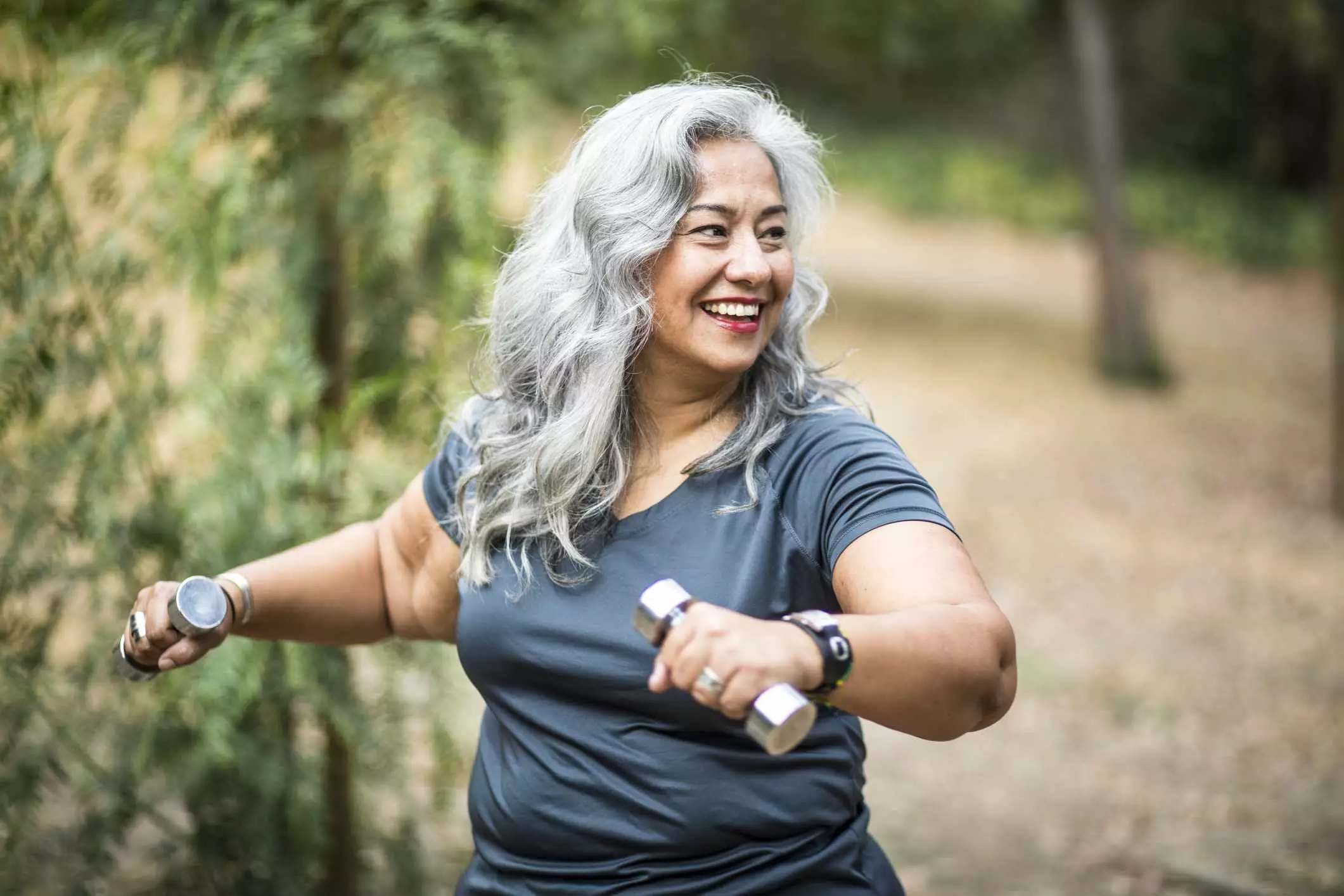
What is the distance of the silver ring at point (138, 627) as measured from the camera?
1898mm

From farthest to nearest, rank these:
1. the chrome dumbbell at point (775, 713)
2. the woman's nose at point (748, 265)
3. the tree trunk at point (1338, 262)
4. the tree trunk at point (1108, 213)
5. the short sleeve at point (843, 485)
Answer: the tree trunk at point (1108, 213) → the tree trunk at point (1338, 262) → the woman's nose at point (748, 265) → the short sleeve at point (843, 485) → the chrome dumbbell at point (775, 713)

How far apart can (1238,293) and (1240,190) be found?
277 cm

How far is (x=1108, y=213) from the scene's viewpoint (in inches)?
511

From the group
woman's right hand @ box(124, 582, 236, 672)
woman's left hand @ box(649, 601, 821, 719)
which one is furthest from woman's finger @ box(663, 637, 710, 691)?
woman's right hand @ box(124, 582, 236, 672)

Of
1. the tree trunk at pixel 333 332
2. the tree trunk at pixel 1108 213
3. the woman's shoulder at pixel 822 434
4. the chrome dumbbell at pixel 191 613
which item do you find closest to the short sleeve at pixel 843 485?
the woman's shoulder at pixel 822 434

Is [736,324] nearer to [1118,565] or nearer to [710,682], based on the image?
[710,682]

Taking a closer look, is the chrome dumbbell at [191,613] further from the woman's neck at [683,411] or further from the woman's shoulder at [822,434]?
the woman's shoulder at [822,434]

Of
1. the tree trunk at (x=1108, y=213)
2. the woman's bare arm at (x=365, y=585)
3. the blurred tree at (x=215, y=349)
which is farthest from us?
the tree trunk at (x=1108, y=213)

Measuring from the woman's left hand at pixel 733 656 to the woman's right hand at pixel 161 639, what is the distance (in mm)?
871

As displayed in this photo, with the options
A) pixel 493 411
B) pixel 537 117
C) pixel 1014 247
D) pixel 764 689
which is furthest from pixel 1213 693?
pixel 1014 247

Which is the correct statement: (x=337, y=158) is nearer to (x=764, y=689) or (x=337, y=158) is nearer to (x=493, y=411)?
(x=493, y=411)

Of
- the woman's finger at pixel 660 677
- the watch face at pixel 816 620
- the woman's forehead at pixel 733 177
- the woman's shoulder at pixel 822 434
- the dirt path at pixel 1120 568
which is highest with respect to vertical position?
the woman's forehead at pixel 733 177

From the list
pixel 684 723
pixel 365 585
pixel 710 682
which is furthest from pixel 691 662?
pixel 365 585

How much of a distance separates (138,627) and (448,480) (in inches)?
21.5
